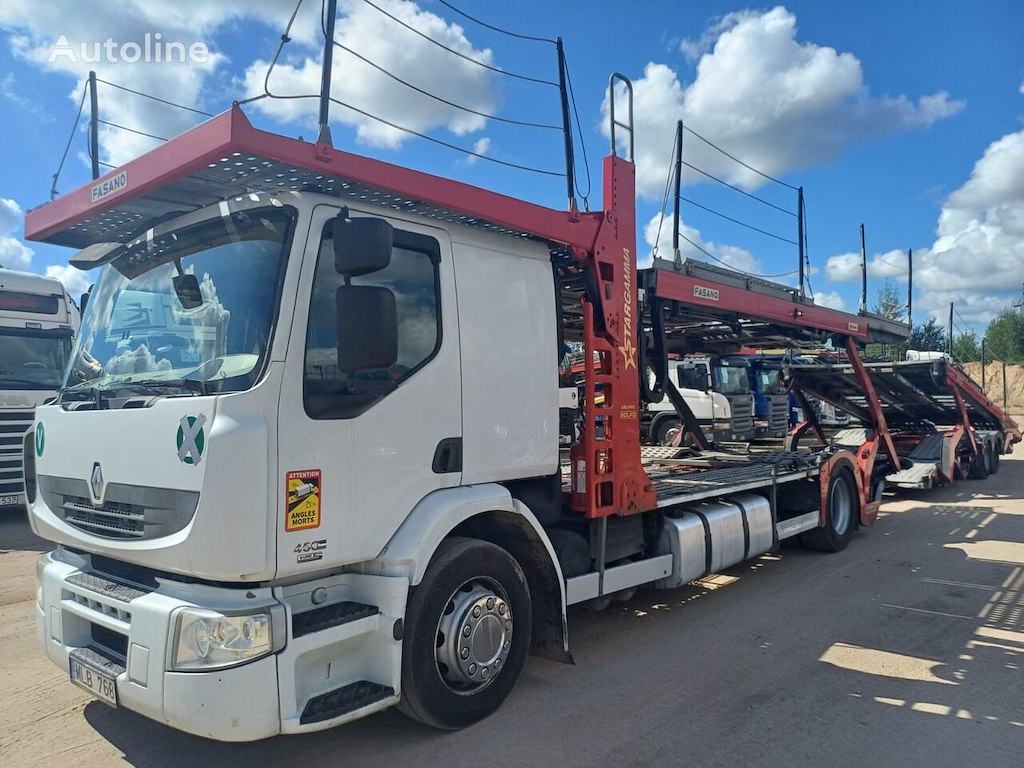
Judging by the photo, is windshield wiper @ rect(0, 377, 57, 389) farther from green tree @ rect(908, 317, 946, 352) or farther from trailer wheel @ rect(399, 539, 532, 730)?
green tree @ rect(908, 317, 946, 352)

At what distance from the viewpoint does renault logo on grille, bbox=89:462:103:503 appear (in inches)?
136

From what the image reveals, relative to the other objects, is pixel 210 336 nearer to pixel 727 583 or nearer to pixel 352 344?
pixel 352 344

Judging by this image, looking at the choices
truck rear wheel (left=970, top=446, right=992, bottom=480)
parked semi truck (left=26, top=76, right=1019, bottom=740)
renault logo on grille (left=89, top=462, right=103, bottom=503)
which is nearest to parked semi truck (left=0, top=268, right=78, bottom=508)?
parked semi truck (left=26, top=76, right=1019, bottom=740)

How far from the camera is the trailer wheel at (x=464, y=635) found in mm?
3521

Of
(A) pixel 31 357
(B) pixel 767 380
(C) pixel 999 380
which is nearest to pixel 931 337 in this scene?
(C) pixel 999 380

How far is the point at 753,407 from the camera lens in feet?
65.1

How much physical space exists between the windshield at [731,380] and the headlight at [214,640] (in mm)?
17428

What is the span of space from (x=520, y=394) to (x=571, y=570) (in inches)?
50.5

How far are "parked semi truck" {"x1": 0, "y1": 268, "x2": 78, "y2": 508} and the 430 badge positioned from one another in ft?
30.4

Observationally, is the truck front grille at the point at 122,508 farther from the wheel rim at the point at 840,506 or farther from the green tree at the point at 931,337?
the green tree at the point at 931,337

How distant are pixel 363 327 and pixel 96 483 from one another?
163 centimetres

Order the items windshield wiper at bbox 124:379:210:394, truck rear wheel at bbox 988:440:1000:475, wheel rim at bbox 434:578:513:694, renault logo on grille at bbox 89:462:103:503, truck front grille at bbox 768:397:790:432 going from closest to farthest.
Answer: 1. windshield wiper at bbox 124:379:210:394
2. renault logo on grille at bbox 89:462:103:503
3. wheel rim at bbox 434:578:513:694
4. truck rear wheel at bbox 988:440:1000:475
5. truck front grille at bbox 768:397:790:432

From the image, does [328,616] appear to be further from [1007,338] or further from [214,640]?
[1007,338]

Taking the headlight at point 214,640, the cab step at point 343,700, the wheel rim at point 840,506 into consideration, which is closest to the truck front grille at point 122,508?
the headlight at point 214,640
